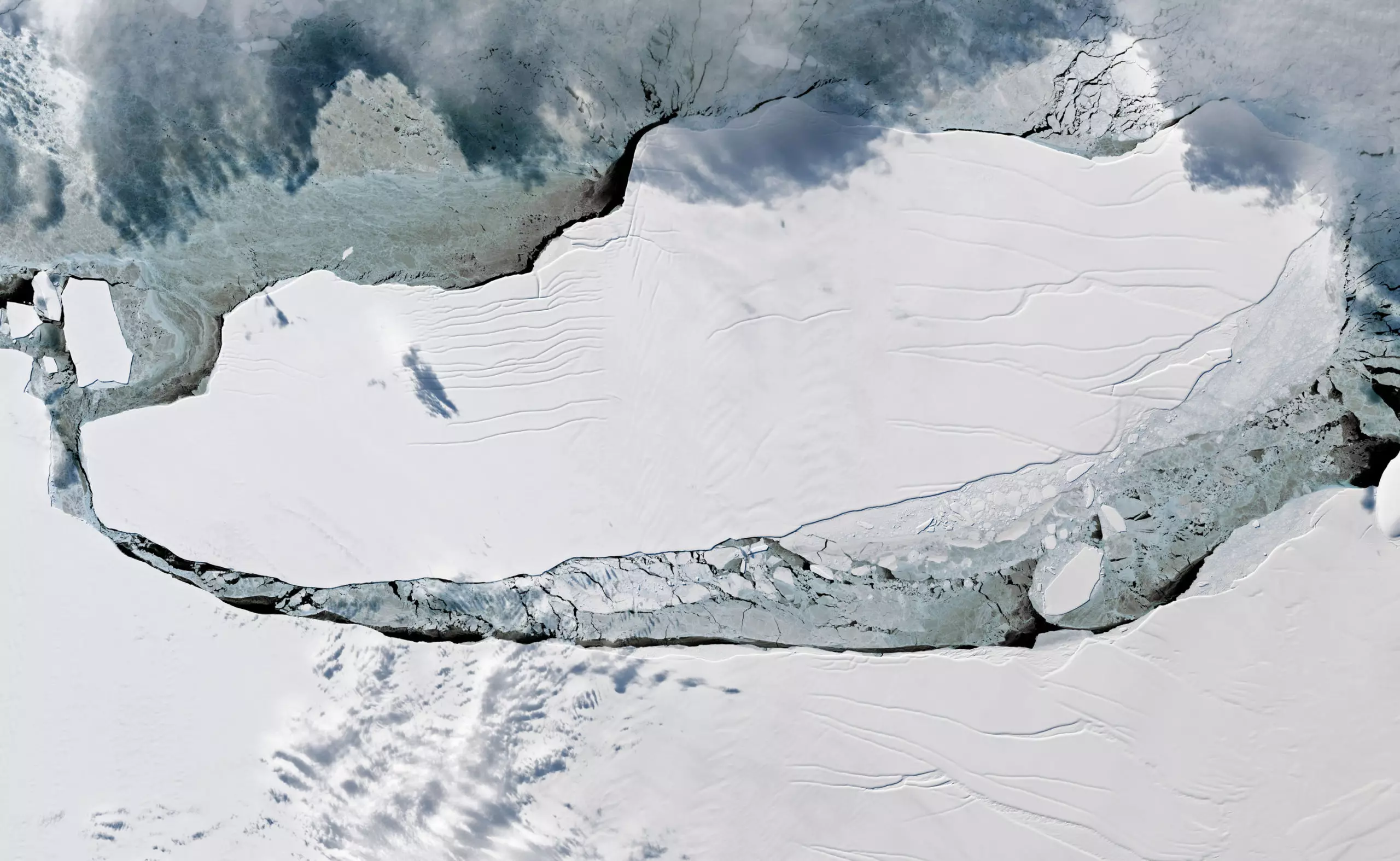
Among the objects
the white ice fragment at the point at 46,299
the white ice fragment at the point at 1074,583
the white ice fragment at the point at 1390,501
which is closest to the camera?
the white ice fragment at the point at 1390,501

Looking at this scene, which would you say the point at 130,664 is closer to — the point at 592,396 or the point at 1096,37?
the point at 592,396

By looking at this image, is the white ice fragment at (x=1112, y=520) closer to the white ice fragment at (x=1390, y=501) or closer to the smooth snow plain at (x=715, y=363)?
the smooth snow plain at (x=715, y=363)

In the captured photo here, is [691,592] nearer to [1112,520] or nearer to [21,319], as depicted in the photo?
[1112,520]

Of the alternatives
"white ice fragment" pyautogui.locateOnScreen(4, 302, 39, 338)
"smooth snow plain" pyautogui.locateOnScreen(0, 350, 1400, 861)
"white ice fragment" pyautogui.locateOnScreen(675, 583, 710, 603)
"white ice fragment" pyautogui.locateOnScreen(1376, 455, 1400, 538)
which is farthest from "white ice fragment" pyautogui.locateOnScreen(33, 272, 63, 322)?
"white ice fragment" pyautogui.locateOnScreen(1376, 455, 1400, 538)

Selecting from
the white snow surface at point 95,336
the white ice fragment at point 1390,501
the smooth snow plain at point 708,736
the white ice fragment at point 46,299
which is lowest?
the smooth snow plain at point 708,736

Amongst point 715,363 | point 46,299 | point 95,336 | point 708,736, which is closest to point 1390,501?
point 715,363

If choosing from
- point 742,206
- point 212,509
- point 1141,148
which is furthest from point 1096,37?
point 212,509

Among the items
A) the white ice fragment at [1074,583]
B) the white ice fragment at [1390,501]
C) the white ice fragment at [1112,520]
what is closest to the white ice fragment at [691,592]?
the white ice fragment at [1074,583]
